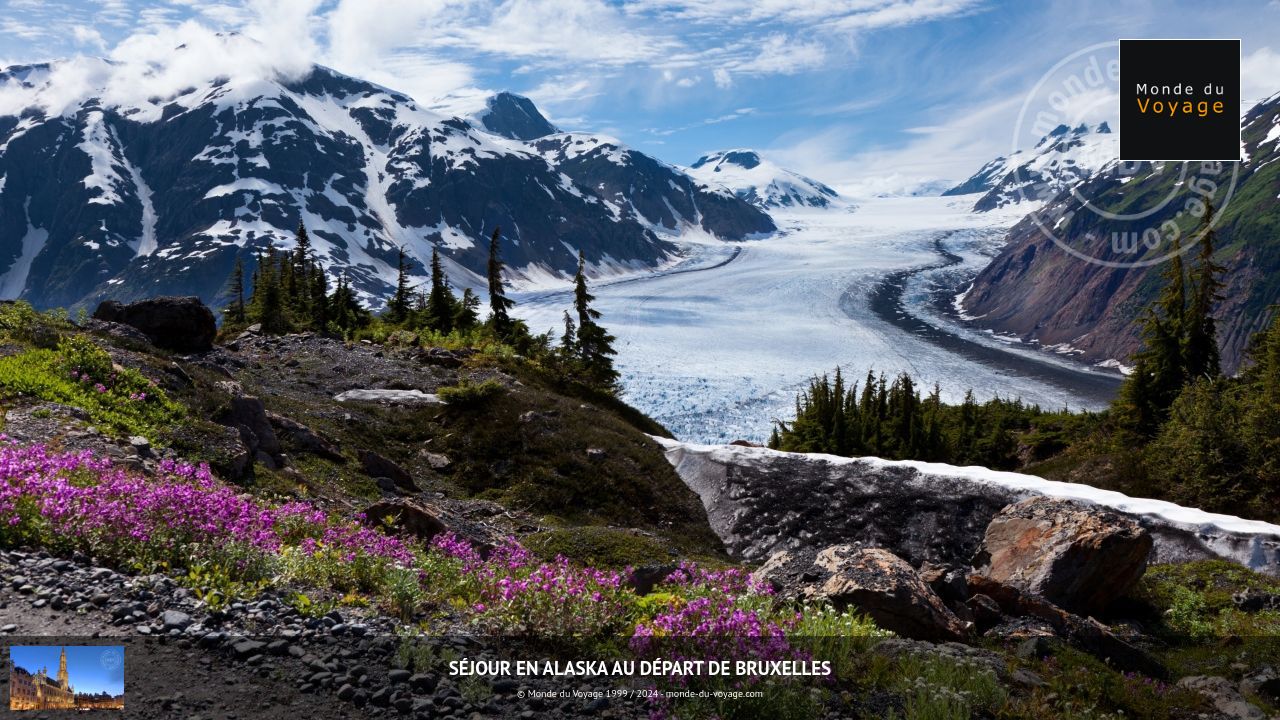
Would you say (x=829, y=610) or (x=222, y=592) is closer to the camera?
(x=222, y=592)

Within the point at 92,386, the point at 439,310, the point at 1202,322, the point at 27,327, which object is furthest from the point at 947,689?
the point at 439,310

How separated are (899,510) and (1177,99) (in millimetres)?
17507

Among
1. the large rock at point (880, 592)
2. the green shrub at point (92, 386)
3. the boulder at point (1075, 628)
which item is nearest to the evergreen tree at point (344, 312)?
the green shrub at point (92, 386)

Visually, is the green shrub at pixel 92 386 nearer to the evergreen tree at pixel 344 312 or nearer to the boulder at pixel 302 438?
the boulder at pixel 302 438

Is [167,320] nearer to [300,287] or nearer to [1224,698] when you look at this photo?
[1224,698]

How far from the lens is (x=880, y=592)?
26.7ft

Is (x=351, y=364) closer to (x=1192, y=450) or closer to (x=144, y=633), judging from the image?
(x=144, y=633)

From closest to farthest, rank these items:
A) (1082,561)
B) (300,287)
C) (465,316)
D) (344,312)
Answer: (1082,561), (465,316), (344,312), (300,287)

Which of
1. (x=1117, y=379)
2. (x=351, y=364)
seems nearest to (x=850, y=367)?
(x=1117, y=379)

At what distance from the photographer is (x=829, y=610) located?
23.4 ft

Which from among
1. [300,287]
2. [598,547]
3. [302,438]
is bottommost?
[598,547]

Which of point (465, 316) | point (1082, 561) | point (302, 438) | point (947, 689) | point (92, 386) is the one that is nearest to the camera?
point (947, 689)

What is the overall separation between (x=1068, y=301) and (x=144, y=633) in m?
198

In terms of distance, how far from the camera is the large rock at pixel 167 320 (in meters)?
19.2
